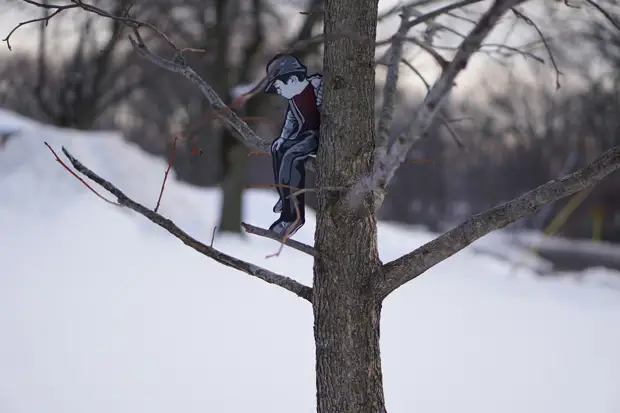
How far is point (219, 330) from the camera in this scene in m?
4.99

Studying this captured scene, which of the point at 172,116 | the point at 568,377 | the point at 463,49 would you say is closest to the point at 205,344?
the point at 568,377

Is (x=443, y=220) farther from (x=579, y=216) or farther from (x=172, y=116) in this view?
(x=172, y=116)

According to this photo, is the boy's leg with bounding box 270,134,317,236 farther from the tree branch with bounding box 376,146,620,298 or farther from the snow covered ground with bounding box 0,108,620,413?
the snow covered ground with bounding box 0,108,620,413

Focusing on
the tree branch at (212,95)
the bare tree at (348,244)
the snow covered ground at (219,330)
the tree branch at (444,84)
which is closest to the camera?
the tree branch at (444,84)

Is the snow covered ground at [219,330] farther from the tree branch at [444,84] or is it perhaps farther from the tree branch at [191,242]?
the tree branch at [444,84]

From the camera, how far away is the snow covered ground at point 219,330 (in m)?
3.99

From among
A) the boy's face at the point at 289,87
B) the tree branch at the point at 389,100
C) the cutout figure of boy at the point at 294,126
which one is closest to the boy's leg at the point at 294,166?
the cutout figure of boy at the point at 294,126

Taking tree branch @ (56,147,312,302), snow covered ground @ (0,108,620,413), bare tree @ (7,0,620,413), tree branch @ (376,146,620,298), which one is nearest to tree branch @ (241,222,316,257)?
bare tree @ (7,0,620,413)

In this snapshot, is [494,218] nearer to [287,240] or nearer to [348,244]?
[348,244]

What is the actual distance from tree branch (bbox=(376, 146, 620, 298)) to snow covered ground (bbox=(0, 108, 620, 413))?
2235 millimetres

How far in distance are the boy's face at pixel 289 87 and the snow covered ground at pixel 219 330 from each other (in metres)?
2.42

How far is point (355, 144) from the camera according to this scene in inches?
78.2

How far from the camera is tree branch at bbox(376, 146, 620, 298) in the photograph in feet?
5.81

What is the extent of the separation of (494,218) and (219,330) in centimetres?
354
